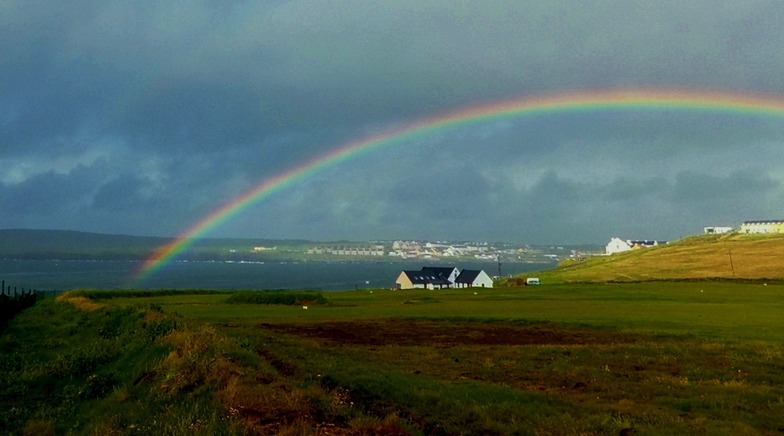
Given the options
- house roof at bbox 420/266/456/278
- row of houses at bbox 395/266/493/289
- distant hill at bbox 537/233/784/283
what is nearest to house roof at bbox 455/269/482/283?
row of houses at bbox 395/266/493/289

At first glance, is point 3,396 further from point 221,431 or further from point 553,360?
point 553,360

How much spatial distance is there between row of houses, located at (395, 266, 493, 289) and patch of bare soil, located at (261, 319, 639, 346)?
107m

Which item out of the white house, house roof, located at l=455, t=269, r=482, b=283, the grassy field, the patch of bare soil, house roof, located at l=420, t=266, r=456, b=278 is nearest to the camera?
the grassy field

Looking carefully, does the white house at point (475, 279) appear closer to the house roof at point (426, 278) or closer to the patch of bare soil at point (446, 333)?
the house roof at point (426, 278)

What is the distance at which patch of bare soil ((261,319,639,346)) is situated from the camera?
28156 mm

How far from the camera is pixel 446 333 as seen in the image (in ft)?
107

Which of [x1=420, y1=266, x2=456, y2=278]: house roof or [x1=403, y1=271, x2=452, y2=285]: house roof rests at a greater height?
[x1=420, y1=266, x2=456, y2=278]: house roof

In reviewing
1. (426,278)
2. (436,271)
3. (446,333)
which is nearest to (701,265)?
(436,271)

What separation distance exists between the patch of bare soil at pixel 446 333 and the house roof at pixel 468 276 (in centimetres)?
10977

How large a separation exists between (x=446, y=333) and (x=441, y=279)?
401 ft

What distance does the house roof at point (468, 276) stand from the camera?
14757 centimetres

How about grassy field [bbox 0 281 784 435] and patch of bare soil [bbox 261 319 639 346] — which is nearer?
grassy field [bbox 0 281 784 435]

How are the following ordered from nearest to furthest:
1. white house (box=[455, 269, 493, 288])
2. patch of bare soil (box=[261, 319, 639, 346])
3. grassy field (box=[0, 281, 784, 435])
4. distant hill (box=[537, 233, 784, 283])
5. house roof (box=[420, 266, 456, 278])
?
grassy field (box=[0, 281, 784, 435]) → patch of bare soil (box=[261, 319, 639, 346]) → distant hill (box=[537, 233, 784, 283]) → white house (box=[455, 269, 493, 288]) → house roof (box=[420, 266, 456, 278])

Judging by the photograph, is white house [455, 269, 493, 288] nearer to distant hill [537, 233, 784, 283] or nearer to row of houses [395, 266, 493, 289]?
row of houses [395, 266, 493, 289]
